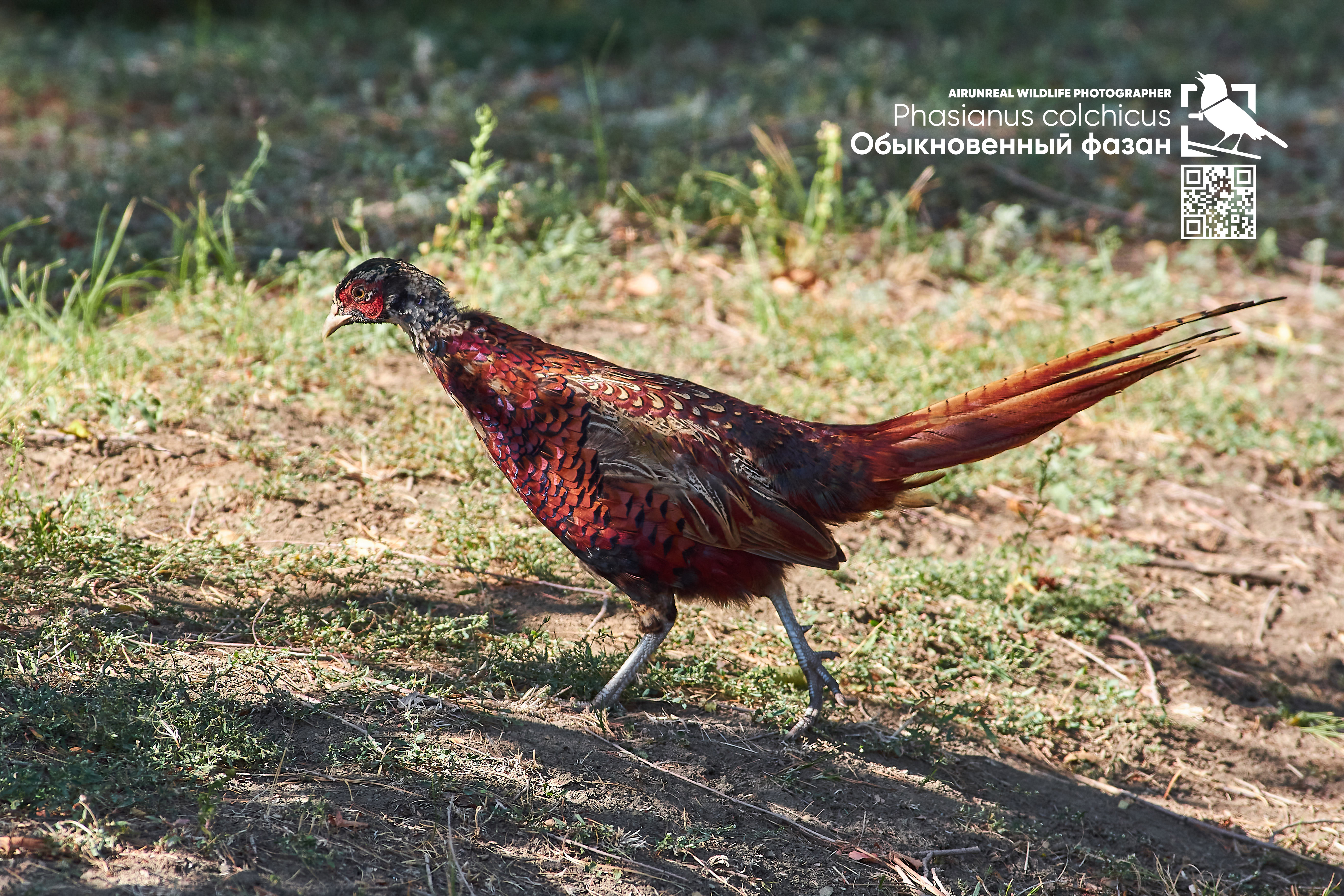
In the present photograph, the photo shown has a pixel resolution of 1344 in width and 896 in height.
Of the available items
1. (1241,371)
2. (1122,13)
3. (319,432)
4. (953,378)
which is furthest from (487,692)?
(1122,13)

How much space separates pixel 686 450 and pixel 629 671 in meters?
0.65

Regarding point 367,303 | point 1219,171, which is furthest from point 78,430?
point 1219,171

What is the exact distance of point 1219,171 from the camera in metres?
7.39

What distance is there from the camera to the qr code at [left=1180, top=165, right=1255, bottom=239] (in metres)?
6.79

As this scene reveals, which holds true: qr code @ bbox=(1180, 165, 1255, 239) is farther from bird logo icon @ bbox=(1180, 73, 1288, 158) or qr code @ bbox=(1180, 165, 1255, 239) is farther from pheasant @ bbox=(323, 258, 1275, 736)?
pheasant @ bbox=(323, 258, 1275, 736)

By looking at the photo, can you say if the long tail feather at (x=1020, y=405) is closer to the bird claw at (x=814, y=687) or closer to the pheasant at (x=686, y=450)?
the pheasant at (x=686, y=450)

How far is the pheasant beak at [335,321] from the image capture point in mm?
3572

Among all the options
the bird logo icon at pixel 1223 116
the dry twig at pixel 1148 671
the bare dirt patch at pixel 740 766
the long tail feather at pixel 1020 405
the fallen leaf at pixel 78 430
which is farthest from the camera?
the bird logo icon at pixel 1223 116

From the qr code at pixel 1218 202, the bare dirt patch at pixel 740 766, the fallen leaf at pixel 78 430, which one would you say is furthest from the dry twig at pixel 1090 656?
the qr code at pixel 1218 202

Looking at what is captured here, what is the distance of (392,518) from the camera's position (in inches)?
162

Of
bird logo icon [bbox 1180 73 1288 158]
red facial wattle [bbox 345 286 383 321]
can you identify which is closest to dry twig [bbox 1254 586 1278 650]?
red facial wattle [bbox 345 286 383 321]

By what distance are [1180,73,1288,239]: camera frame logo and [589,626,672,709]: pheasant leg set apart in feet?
16.1

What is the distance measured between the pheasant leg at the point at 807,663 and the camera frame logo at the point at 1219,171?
4.55 m

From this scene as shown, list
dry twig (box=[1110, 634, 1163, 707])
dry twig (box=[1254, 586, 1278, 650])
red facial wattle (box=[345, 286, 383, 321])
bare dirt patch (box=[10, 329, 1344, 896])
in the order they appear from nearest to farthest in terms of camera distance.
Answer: bare dirt patch (box=[10, 329, 1344, 896]) → red facial wattle (box=[345, 286, 383, 321]) → dry twig (box=[1110, 634, 1163, 707]) → dry twig (box=[1254, 586, 1278, 650])
